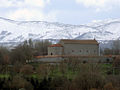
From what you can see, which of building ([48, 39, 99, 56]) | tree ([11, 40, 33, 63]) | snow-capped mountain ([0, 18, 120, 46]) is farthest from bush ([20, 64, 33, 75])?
snow-capped mountain ([0, 18, 120, 46])

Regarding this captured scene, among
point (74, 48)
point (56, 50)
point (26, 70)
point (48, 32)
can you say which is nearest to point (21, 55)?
point (56, 50)

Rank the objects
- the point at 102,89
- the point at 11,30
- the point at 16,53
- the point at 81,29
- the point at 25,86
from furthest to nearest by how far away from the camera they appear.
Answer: the point at 81,29 → the point at 11,30 → the point at 16,53 → the point at 25,86 → the point at 102,89

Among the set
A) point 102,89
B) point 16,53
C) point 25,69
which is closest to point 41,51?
point 16,53

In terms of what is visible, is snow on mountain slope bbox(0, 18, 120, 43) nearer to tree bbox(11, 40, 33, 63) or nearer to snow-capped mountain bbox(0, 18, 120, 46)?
snow-capped mountain bbox(0, 18, 120, 46)

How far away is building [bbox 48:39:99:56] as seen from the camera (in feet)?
176

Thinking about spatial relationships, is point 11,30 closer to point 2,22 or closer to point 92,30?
point 2,22

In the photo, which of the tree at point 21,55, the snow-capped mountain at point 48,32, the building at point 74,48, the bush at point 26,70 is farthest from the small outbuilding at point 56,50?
the snow-capped mountain at point 48,32

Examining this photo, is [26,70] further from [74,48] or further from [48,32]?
[48,32]

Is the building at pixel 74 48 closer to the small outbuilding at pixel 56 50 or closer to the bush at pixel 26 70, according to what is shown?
the small outbuilding at pixel 56 50

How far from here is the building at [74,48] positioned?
5359 cm

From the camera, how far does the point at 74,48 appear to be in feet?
178

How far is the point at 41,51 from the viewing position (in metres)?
62.2

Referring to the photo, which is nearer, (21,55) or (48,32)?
(21,55)

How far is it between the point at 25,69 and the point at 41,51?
2537 cm
